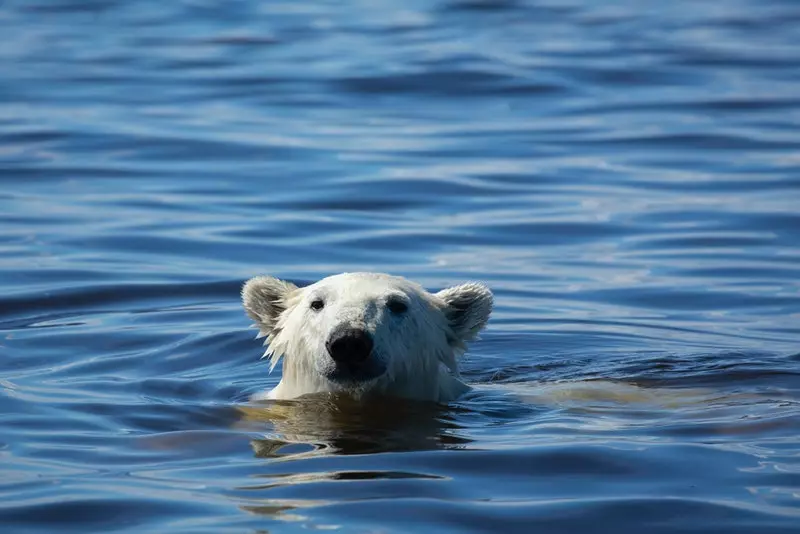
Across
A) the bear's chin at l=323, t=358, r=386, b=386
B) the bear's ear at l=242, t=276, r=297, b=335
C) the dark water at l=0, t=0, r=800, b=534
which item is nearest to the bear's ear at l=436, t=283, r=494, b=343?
the dark water at l=0, t=0, r=800, b=534

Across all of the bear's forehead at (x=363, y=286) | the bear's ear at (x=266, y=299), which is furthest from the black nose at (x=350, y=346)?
the bear's ear at (x=266, y=299)

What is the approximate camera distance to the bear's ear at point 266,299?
25.0ft

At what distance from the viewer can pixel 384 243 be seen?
39.7ft

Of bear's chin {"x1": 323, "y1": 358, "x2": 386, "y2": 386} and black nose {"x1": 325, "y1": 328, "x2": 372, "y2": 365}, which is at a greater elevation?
black nose {"x1": 325, "y1": 328, "x2": 372, "y2": 365}

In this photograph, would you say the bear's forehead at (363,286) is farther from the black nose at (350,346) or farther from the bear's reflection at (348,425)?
the bear's reflection at (348,425)

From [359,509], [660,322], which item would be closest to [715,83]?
[660,322]

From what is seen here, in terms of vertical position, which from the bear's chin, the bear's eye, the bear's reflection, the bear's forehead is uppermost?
the bear's forehead

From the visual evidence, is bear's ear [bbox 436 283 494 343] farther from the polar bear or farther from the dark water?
the dark water

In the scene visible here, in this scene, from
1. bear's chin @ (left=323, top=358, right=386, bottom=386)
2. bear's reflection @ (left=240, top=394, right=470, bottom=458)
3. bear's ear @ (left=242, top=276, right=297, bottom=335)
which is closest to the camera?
bear's reflection @ (left=240, top=394, right=470, bottom=458)

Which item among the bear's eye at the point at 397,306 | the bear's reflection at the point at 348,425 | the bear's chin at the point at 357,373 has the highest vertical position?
the bear's eye at the point at 397,306

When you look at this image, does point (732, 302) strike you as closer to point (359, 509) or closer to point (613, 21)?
point (359, 509)

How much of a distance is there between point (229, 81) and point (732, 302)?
40.0 feet

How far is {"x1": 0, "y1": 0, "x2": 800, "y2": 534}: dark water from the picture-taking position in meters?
5.77

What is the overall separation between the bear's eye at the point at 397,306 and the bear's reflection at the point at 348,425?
437mm
